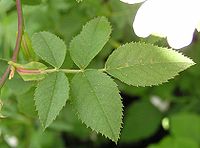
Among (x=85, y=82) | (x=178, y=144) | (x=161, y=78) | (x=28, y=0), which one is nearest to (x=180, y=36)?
(x=161, y=78)

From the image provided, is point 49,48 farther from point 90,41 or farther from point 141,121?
point 141,121

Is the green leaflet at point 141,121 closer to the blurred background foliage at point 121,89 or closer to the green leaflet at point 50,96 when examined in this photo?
the blurred background foliage at point 121,89

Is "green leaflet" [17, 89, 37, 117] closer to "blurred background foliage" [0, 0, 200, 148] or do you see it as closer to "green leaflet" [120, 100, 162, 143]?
"blurred background foliage" [0, 0, 200, 148]

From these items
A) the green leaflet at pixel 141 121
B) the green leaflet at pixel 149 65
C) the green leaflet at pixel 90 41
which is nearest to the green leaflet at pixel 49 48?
the green leaflet at pixel 90 41

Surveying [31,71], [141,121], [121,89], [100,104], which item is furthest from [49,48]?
[141,121]

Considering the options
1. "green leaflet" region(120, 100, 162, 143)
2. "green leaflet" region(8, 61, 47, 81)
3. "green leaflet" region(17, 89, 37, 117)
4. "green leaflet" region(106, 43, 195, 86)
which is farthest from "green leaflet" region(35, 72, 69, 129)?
"green leaflet" region(120, 100, 162, 143)

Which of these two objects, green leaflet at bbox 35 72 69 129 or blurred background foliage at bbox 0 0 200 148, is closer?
green leaflet at bbox 35 72 69 129
